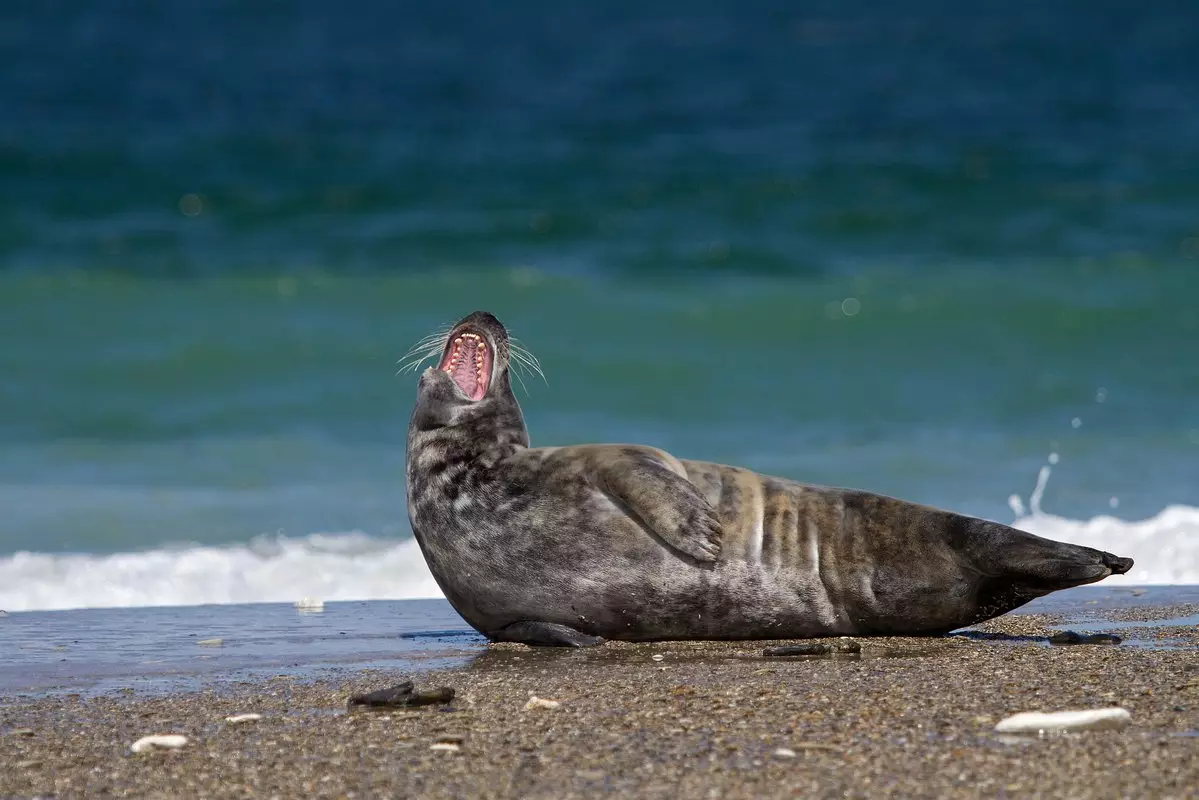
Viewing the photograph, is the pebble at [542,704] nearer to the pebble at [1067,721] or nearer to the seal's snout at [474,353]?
the pebble at [1067,721]

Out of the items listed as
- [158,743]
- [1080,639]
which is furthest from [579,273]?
[158,743]

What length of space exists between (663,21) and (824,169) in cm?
1167

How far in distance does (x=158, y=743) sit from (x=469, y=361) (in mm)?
3024

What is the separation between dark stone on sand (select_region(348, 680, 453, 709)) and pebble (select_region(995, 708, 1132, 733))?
1492mm

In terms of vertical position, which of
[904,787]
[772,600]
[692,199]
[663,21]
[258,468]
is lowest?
[904,787]

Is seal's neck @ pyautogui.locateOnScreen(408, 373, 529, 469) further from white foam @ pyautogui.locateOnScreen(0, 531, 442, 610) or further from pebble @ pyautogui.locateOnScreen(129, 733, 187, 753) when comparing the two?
pebble @ pyautogui.locateOnScreen(129, 733, 187, 753)

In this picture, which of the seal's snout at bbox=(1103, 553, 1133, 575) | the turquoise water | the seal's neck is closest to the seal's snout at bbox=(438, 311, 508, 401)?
the seal's neck

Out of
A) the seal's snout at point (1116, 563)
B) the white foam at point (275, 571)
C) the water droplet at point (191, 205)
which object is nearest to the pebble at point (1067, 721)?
the seal's snout at point (1116, 563)

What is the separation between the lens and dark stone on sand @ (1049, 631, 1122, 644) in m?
5.41

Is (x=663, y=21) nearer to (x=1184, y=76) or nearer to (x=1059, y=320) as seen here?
(x=1184, y=76)

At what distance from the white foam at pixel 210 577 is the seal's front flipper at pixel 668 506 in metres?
2.52

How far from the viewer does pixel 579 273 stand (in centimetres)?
1753

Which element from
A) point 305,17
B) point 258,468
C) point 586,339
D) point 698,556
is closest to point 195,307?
point 586,339

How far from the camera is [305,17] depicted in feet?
103
